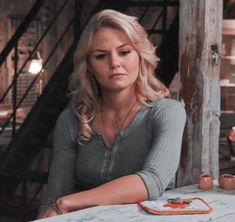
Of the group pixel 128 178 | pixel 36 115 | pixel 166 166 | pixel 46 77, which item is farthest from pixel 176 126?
pixel 46 77

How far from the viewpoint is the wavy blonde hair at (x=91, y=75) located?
7.72 feet

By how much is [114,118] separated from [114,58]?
0.28 metres

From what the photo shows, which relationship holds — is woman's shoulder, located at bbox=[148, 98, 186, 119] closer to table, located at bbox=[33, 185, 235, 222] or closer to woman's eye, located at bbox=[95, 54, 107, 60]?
woman's eye, located at bbox=[95, 54, 107, 60]

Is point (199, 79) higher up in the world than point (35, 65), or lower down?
lower down

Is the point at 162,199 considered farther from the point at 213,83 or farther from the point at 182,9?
the point at 182,9

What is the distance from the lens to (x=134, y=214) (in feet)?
6.33

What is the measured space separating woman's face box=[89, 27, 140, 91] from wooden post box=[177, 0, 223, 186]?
26.1 inches

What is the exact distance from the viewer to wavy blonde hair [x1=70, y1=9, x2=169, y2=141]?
2.35m

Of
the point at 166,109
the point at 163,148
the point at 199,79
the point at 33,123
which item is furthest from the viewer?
the point at 33,123

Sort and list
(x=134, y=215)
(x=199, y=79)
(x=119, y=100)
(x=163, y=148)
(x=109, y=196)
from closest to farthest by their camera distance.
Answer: (x=134, y=215) < (x=109, y=196) < (x=163, y=148) < (x=119, y=100) < (x=199, y=79)

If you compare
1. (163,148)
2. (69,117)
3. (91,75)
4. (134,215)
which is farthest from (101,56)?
(134,215)

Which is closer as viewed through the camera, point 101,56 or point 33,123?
point 101,56

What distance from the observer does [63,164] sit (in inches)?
95.7

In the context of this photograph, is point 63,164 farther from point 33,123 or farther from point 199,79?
point 33,123
